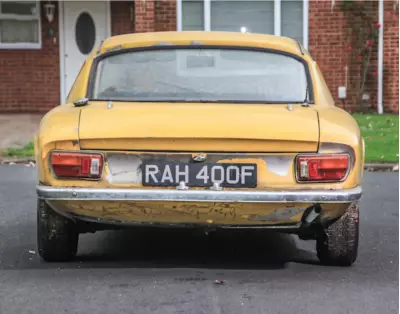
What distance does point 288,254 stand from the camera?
624cm

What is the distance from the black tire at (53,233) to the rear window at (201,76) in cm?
78

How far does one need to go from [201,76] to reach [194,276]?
125cm

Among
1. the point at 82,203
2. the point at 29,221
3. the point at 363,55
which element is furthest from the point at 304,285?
the point at 363,55

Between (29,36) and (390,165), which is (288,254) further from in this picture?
(29,36)

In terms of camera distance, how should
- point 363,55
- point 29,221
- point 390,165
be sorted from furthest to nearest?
point 363,55 → point 390,165 → point 29,221

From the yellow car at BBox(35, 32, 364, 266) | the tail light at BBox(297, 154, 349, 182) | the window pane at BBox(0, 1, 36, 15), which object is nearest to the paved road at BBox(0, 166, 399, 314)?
the yellow car at BBox(35, 32, 364, 266)

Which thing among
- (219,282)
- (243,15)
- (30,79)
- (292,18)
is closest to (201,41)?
(219,282)

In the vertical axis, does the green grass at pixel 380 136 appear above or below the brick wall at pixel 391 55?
below

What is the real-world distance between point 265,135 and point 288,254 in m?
1.27

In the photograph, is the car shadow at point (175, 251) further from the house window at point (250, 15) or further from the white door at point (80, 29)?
the white door at point (80, 29)

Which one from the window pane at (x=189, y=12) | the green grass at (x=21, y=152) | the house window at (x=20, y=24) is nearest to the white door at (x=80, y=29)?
the house window at (x=20, y=24)

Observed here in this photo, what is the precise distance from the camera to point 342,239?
5.64m

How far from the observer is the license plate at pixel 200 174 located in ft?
17.1

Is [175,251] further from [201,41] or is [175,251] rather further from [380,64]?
[380,64]
